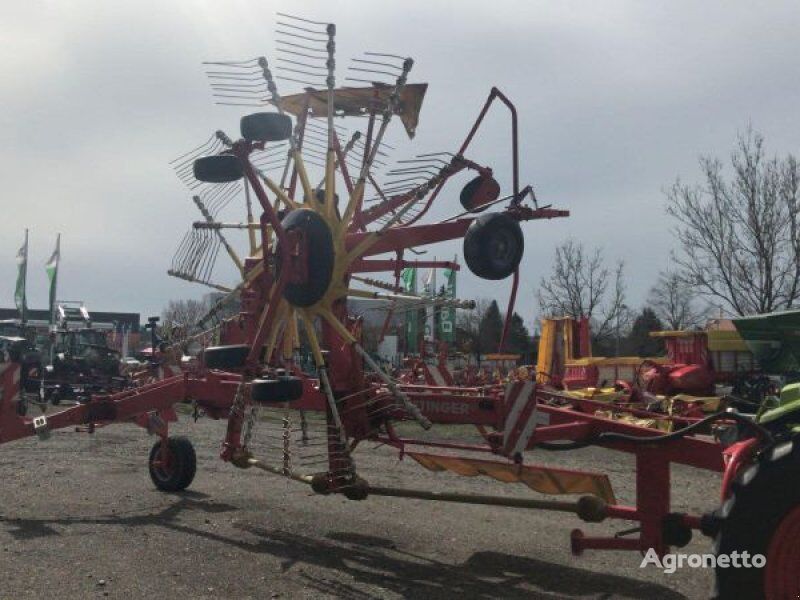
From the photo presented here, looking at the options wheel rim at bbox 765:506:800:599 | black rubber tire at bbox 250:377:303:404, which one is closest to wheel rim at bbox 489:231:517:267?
black rubber tire at bbox 250:377:303:404

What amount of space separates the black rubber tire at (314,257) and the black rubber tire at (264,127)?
63 cm

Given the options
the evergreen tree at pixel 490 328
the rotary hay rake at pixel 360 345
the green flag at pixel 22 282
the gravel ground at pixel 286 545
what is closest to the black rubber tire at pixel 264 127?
the rotary hay rake at pixel 360 345

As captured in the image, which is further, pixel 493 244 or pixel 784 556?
pixel 493 244

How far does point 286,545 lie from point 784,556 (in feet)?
14.0

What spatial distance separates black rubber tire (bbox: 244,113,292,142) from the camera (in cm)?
688

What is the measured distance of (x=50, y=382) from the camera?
27906mm

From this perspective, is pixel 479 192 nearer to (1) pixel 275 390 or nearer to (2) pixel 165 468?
(1) pixel 275 390

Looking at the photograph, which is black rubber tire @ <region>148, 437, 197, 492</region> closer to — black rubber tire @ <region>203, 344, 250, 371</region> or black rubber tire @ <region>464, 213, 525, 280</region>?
black rubber tire @ <region>203, 344, 250, 371</region>

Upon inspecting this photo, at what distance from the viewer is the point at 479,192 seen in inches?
292

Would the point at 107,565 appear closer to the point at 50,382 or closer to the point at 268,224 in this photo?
the point at 268,224

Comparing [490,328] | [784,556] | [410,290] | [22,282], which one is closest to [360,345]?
[410,290]

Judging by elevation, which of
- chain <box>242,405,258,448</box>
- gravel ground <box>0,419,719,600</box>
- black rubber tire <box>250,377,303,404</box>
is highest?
black rubber tire <box>250,377,303,404</box>

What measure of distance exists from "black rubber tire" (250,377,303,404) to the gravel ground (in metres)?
1.25

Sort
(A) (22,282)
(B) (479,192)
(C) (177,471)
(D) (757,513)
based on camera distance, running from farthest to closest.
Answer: (A) (22,282) → (C) (177,471) → (B) (479,192) → (D) (757,513)
